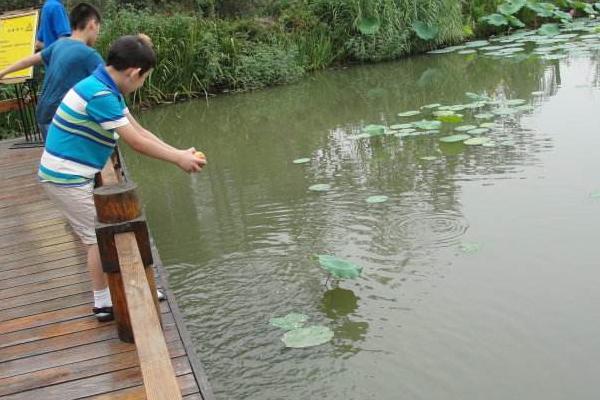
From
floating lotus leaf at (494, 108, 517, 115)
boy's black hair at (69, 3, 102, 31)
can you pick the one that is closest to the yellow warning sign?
boy's black hair at (69, 3, 102, 31)

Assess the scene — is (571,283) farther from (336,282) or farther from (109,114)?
(109,114)

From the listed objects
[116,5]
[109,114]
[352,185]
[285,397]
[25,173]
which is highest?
[116,5]

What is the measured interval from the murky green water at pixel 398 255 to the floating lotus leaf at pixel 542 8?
25.0 feet

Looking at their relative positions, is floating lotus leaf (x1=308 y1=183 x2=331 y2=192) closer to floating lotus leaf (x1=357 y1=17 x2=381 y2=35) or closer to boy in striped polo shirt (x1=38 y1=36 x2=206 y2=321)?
boy in striped polo shirt (x1=38 y1=36 x2=206 y2=321)

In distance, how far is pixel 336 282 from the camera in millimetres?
3979

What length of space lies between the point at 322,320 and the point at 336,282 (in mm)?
404

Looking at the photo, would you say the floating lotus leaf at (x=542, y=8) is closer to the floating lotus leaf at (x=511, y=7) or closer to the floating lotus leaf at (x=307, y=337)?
the floating lotus leaf at (x=511, y=7)

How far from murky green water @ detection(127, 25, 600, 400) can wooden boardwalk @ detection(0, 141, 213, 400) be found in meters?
0.68

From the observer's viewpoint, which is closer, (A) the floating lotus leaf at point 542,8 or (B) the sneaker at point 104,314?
(B) the sneaker at point 104,314

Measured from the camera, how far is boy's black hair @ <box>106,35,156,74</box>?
2.52 m

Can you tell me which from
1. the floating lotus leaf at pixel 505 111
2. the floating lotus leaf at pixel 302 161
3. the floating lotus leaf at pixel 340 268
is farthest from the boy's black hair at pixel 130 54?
the floating lotus leaf at pixel 505 111

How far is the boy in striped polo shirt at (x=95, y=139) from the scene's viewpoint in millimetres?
2465

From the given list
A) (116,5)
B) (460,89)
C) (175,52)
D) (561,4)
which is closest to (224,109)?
(175,52)

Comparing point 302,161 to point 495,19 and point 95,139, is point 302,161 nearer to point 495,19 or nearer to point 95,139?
point 95,139
